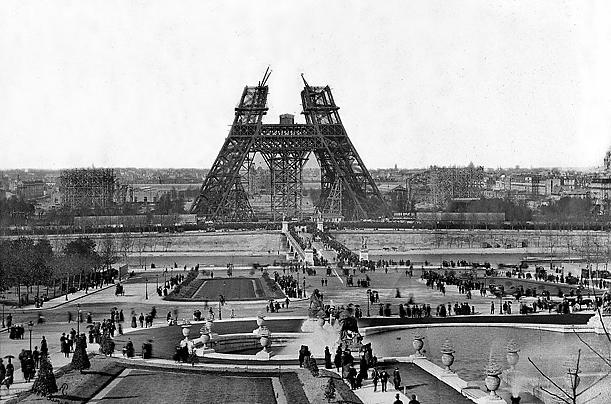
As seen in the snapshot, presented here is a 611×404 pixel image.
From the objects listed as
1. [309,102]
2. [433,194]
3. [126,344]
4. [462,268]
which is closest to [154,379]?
[126,344]

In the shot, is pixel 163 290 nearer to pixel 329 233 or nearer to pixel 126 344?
pixel 126 344

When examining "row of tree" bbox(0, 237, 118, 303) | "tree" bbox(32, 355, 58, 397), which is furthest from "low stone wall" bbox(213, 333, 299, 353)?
"row of tree" bbox(0, 237, 118, 303)

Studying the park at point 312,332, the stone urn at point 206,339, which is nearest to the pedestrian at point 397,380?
the park at point 312,332

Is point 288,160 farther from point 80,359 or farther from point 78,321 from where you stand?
point 80,359

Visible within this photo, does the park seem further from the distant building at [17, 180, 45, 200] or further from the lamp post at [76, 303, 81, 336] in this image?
the distant building at [17, 180, 45, 200]

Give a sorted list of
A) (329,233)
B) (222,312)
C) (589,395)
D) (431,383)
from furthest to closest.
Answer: (329,233), (222,312), (431,383), (589,395)

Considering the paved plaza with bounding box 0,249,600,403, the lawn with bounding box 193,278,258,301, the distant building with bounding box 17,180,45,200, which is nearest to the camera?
the paved plaza with bounding box 0,249,600,403
